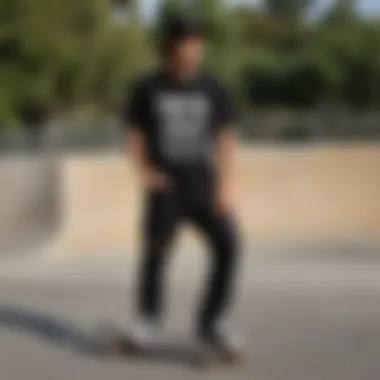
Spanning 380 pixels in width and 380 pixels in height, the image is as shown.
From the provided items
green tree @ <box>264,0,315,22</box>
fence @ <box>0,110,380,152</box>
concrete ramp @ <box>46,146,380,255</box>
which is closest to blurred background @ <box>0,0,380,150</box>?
fence @ <box>0,110,380,152</box>

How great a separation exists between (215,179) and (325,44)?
37.1 meters

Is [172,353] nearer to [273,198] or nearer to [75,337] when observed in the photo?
[75,337]

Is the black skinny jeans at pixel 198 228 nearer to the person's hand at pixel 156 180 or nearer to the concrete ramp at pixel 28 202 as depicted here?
the person's hand at pixel 156 180

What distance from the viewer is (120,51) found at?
27.4 m

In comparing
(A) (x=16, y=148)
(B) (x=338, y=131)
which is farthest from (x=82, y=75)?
(B) (x=338, y=131)

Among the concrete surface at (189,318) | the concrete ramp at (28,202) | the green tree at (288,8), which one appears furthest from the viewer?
the green tree at (288,8)

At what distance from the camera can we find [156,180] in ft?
19.2

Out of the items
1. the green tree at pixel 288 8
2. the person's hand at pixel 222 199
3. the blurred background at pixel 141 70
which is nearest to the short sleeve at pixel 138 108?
the person's hand at pixel 222 199

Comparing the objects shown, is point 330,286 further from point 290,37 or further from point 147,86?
point 290,37

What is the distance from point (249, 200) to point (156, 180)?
6121 mm

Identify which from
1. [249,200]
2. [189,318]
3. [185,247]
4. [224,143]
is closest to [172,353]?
[224,143]

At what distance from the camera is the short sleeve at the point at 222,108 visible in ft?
19.5

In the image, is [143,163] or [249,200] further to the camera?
[249,200]

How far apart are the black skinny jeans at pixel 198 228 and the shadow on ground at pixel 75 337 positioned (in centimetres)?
Result: 20
